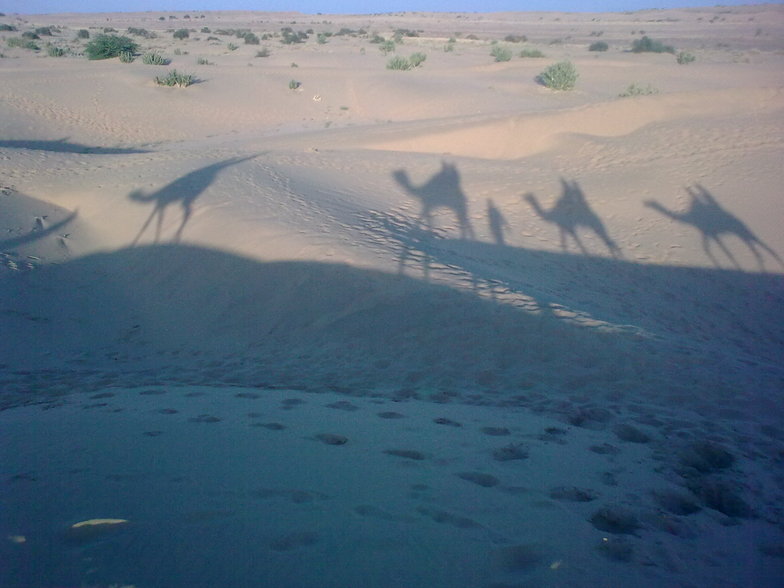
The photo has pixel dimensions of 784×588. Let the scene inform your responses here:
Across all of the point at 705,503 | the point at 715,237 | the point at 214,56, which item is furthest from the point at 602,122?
the point at 214,56

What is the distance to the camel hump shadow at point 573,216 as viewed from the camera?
1267 cm

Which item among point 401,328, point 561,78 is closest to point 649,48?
point 561,78

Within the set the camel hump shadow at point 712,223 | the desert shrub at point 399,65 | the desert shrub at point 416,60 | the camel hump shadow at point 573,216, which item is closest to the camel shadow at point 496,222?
the camel hump shadow at point 573,216

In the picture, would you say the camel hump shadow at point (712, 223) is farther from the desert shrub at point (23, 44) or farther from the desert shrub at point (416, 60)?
the desert shrub at point (23, 44)

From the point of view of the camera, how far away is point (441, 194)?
14.7 meters

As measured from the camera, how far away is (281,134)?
24.4 metres

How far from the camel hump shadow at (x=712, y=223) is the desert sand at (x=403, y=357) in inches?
2.7

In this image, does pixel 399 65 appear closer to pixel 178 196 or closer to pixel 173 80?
pixel 173 80

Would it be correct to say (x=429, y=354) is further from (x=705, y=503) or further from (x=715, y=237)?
(x=715, y=237)

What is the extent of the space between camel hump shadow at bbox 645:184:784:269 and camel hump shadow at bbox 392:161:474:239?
443 centimetres

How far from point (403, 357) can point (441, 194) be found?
8263 mm

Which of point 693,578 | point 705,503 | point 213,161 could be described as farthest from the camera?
point 213,161

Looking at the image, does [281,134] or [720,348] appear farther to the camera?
[281,134]

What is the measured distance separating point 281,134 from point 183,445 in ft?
70.2
